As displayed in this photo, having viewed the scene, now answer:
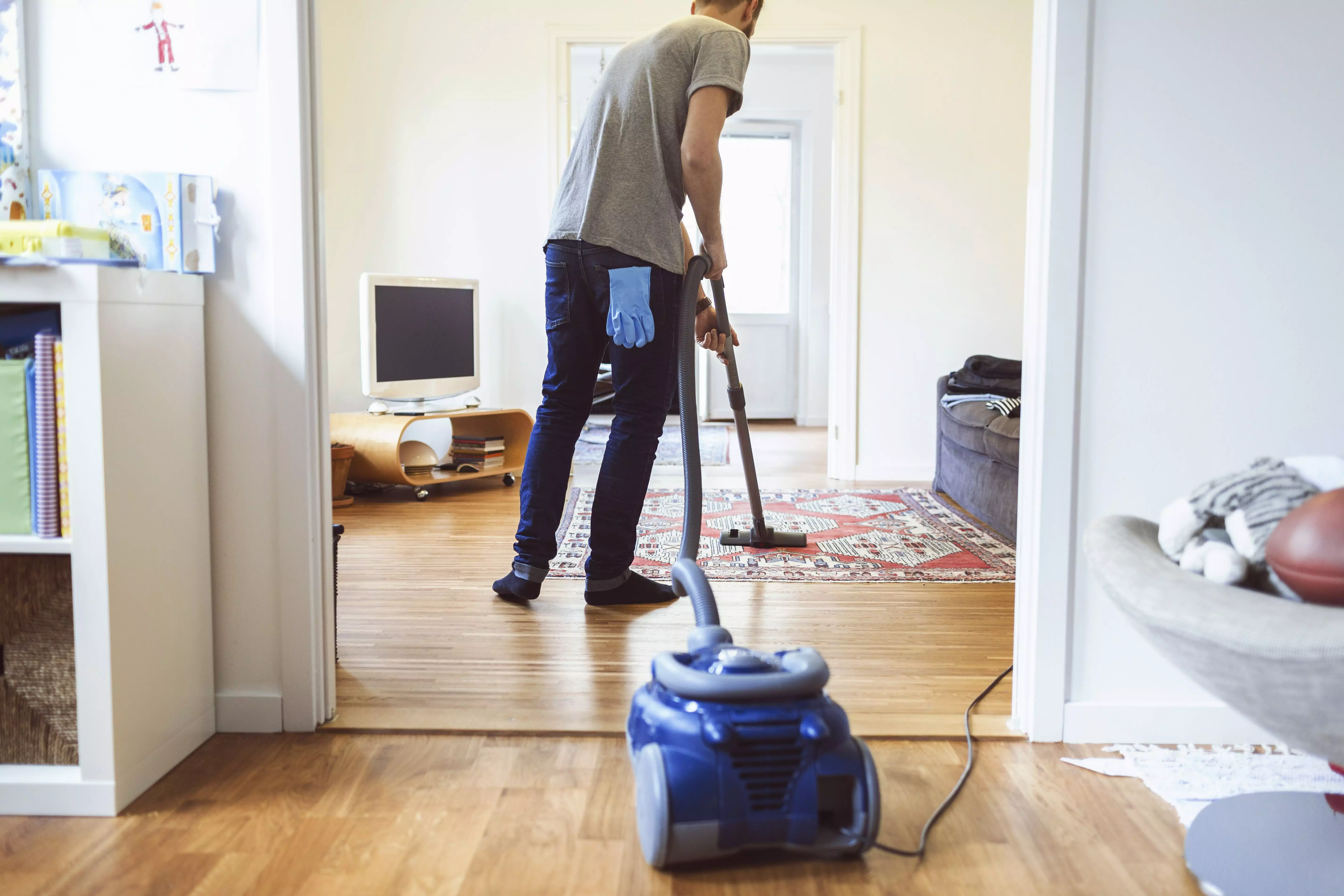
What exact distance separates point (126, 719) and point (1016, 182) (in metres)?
4.13

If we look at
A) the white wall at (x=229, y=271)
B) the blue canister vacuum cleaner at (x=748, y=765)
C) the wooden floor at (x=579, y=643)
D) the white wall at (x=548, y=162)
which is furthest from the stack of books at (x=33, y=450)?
the white wall at (x=548, y=162)

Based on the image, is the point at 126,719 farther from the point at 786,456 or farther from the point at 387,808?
the point at 786,456

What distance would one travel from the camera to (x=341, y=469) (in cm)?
381

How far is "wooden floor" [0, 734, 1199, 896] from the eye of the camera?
3.78ft

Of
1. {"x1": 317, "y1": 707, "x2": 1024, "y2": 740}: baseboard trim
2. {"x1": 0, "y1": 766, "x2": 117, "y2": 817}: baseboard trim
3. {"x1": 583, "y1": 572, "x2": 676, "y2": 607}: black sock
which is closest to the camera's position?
{"x1": 0, "y1": 766, "x2": 117, "y2": 817}: baseboard trim

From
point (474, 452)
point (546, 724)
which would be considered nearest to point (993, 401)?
point (474, 452)

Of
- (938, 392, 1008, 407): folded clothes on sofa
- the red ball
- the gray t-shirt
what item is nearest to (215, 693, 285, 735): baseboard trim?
the gray t-shirt

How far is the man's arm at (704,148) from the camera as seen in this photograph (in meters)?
2.10

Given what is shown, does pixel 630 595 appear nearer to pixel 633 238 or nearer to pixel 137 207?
pixel 633 238

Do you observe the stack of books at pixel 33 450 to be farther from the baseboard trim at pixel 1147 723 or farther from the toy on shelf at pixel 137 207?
the baseboard trim at pixel 1147 723

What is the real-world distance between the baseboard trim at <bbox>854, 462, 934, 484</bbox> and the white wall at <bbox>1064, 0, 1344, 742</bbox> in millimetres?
3092

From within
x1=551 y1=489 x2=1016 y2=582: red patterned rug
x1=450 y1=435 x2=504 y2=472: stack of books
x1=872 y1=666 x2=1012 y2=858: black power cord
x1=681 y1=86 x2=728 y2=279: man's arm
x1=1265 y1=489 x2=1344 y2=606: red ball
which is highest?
x1=681 y1=86 x2=728 y2=279: man's arm

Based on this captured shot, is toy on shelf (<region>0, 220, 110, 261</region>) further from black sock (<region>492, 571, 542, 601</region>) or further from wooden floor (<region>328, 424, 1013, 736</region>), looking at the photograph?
black sock (<region>492, 571, 542, 601</region>)

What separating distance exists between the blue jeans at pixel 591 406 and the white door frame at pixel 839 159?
7.93 feet
